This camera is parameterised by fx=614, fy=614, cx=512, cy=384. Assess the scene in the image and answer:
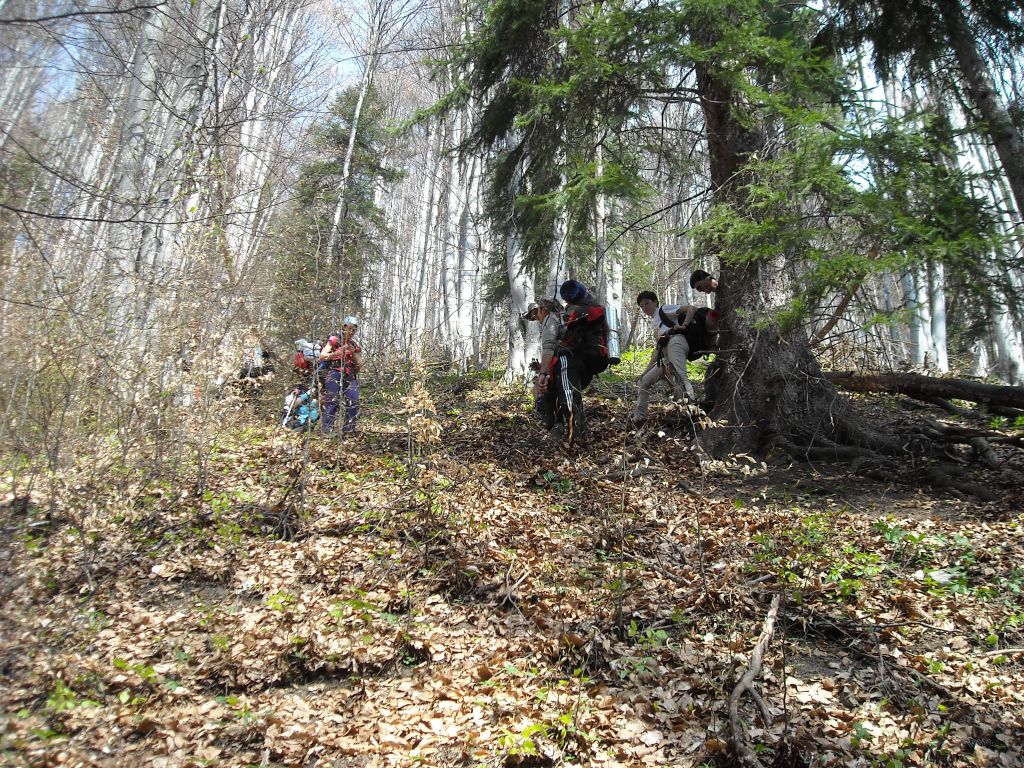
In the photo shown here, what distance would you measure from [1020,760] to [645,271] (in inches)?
387

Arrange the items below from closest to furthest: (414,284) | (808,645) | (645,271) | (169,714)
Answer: (169,714) → (808,645) → (645,271) → (414,284)

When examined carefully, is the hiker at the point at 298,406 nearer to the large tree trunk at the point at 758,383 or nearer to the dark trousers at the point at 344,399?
the dark trousers at the point at 344,399

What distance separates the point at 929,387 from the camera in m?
6.91

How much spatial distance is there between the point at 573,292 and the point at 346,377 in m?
3.02

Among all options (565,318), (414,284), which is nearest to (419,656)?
(565,318)

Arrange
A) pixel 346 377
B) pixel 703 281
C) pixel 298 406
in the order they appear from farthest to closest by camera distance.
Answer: pixel 298 406 < pixel 346 377 < pixel 703 281

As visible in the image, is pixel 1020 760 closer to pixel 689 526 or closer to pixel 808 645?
pixel 808 645

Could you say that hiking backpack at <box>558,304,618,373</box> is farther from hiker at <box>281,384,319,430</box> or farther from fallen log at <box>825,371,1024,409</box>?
hiker at <box>281,384,319,430</box>

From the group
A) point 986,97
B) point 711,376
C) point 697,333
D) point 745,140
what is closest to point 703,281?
point 697,333

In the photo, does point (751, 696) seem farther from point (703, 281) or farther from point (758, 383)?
point (703, 281)

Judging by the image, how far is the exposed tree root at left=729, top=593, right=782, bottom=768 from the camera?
290cm

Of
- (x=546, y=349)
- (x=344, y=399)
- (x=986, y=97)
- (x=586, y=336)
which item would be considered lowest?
(x=344, y=399)

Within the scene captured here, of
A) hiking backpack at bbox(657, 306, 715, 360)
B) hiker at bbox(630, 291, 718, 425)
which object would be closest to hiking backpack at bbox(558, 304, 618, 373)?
hiker at bbox(630, 291, 718, 425)

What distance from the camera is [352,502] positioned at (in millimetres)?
5660
